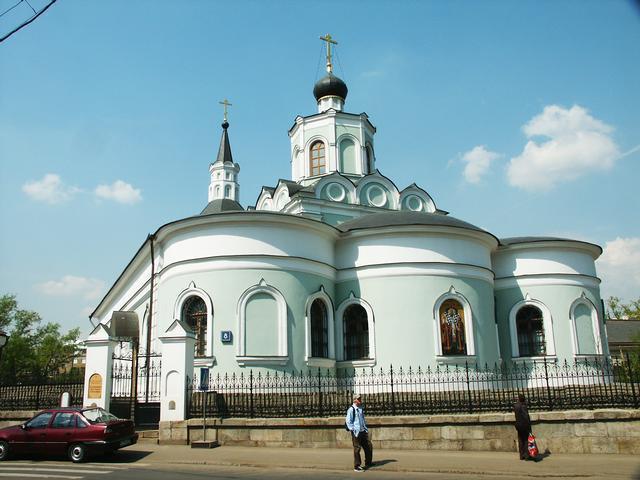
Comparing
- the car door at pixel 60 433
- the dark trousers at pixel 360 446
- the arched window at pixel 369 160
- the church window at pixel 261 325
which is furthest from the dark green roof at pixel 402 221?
the car door at pixel 60 433

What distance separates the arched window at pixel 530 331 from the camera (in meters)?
19.9

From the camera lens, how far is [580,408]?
38.2 ft

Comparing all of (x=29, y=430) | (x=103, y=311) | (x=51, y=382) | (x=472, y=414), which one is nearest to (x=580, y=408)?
(x=472, y=414)

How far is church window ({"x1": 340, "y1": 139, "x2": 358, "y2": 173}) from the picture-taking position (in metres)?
26.1

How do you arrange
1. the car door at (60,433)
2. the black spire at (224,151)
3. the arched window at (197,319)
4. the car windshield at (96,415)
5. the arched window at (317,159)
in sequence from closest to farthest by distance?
the car door at (60,433) → the car windshield at (96,415) → the arched window at (197,319) → the arched window at (317,159) → the black spire at (224,151)

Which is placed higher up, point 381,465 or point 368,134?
point 368,134

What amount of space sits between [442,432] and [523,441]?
1.62 metres

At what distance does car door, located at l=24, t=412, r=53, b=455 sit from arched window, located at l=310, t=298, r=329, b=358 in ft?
25.6

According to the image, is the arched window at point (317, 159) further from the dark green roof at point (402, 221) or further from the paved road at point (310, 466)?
the paved road at point (310, 466)

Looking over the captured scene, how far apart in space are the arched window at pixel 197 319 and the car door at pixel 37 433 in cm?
523

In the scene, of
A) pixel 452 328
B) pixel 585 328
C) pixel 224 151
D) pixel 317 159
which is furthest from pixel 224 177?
pixel 585 328

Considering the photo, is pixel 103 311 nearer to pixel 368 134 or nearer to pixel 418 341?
pixel 368 134

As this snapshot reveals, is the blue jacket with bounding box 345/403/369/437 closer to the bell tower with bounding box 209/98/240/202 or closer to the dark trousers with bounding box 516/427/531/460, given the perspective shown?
the dark trousers with bounding box 516/427/531/460

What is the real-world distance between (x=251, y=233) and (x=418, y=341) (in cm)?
580
